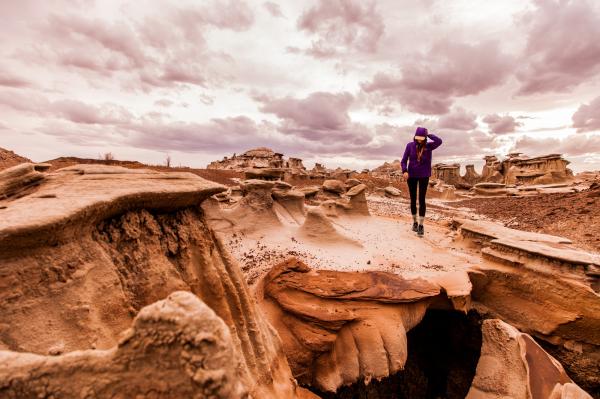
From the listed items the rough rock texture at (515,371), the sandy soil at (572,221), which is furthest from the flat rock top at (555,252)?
the sandy soil at (572,221)

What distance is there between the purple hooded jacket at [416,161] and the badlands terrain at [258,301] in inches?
56.0

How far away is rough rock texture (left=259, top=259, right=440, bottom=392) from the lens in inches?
123

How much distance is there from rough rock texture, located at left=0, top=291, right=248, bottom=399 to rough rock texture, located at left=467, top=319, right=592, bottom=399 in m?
3.52

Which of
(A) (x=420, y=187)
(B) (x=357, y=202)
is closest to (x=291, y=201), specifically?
(B) (x=357, y=202)

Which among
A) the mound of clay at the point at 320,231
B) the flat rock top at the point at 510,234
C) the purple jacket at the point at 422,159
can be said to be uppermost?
the purple jacket at the point at 422,159

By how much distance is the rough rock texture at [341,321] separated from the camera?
123 inches

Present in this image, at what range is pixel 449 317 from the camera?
4355mm

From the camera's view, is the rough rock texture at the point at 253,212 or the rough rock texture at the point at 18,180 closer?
the rough rock texture at the point at 18,180

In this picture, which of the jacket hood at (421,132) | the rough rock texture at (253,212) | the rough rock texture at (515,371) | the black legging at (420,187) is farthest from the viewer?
the rough rock texture at (253,212)

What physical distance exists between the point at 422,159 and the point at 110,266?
5657mm

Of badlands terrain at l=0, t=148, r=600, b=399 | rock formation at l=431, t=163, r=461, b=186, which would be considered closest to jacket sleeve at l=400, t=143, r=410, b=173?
badlands terrain at l=0, t=148, r=600, b=399

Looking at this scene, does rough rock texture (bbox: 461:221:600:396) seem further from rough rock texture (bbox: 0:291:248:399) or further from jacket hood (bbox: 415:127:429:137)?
rough rock texture (bbox: 0:291:248:399)

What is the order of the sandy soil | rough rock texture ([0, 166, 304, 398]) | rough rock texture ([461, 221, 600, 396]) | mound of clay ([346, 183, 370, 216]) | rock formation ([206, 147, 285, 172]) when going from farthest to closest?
rock formation ([206, 147, 285, 172]) < mound of clay ([346, 183, 370, 216]) < the sandy soil < rough rock texture ([461, 221, 600, 396]) < rough rock texture ([0, 166, 304, 398])

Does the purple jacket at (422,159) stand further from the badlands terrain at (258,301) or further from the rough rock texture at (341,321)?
the rough rock texture at (341,321)
